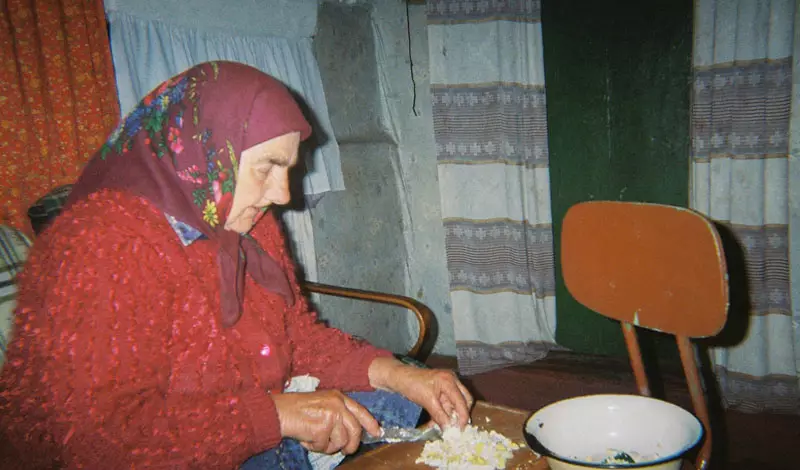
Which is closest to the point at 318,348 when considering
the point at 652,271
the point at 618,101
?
the point at 652,271

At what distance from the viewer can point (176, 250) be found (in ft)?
3.40

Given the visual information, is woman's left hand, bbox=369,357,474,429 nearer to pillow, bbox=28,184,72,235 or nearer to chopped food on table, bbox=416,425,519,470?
chopped food on table, bbox=416,425,519,470

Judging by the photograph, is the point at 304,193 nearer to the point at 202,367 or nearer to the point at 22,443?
the point at 202,367

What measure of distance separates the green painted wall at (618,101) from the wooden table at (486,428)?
85.0 inches

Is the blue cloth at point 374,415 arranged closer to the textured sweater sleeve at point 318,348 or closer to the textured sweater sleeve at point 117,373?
the textured sweater sleeve at point 318,348

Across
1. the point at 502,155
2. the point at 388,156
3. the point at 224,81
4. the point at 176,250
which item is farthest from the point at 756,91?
the point at 176,250

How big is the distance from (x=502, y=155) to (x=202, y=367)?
2.18m

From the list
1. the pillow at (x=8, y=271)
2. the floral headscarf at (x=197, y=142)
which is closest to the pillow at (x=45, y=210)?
the pillow at (x=8, y=271)

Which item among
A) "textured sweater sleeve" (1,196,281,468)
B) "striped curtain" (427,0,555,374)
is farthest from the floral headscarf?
"striped curtain" (427,0,555,374)

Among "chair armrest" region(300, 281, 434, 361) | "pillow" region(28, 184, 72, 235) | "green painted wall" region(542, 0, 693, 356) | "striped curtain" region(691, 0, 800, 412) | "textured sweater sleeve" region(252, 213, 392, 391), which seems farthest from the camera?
"green painted wall" region(542, 0, 693, 356)

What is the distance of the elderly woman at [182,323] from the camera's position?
861mm

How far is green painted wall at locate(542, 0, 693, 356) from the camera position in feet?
8.79

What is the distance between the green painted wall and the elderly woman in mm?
2155

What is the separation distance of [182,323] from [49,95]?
3.29 ft
